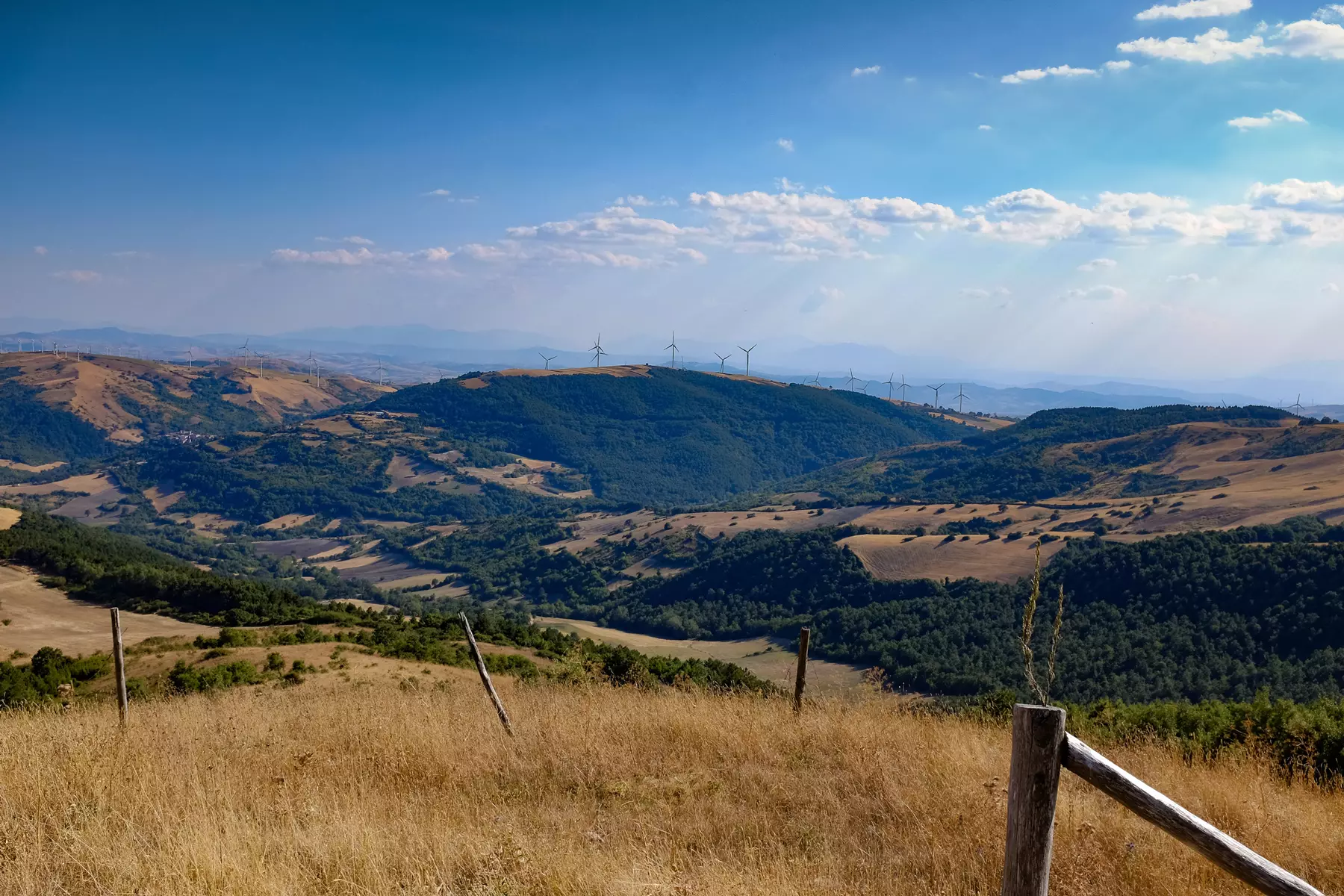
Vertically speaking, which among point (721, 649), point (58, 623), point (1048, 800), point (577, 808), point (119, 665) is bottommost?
point (721, 649)

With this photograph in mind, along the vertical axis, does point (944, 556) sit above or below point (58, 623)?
below

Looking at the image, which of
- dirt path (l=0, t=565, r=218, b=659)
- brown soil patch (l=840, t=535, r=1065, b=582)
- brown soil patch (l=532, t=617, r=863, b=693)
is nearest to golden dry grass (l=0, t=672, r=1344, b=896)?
dirt path (l=0, t=565, r=218, b=659)

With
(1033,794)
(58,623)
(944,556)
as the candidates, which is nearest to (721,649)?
(944,556)

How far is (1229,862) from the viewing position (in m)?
3.54

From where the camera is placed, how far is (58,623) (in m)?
36.9

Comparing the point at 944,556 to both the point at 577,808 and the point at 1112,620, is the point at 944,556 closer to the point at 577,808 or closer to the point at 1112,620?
the point at 1112,620

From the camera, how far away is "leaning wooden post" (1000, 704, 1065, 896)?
12.4 feet

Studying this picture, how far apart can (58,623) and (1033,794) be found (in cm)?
4512

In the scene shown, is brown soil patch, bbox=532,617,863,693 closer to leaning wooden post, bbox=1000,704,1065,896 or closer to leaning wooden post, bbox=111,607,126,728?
leaning wooden post, bbox=111,607,126,728

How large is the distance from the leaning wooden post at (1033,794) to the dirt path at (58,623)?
3477 cm

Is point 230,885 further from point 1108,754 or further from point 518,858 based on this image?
point 1108,754

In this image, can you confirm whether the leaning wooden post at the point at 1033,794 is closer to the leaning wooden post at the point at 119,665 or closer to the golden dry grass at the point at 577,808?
the golden dry grass at the point at 577,808

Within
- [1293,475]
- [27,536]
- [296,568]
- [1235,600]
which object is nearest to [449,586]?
[296,568]

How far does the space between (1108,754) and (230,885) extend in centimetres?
886
